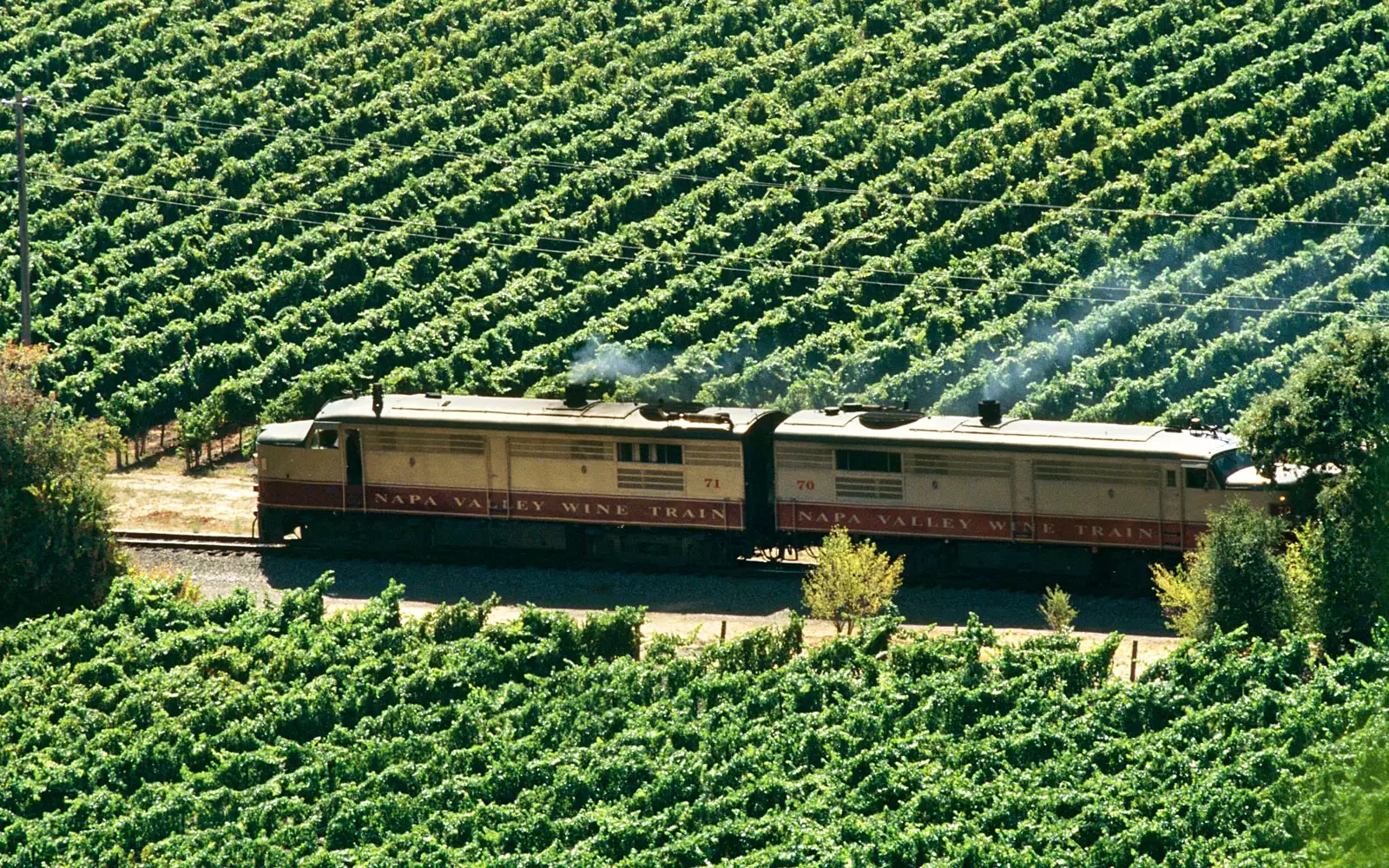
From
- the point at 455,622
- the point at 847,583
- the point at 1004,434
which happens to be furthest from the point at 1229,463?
the point at 455,622

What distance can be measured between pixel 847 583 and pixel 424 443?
36.2 feet

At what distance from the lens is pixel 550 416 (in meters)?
42.9

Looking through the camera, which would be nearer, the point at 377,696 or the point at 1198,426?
Result: the point at 377,696

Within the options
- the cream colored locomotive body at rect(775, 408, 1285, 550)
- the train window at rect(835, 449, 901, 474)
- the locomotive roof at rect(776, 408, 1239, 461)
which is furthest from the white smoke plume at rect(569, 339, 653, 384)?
the train window at rect(835, 449, 901, 474)

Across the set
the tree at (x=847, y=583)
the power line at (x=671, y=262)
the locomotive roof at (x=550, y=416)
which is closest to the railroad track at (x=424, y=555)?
the locomotive roof at (x=550, y=416)

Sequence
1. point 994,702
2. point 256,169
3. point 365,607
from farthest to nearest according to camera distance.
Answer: point 256,169
point 365,607
point 994,702

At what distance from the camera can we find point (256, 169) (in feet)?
223

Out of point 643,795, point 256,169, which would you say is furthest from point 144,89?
point 643,795

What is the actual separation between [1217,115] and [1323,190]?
5.73 m

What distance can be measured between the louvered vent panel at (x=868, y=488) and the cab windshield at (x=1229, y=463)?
6.37m

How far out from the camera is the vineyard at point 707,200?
5434 cm

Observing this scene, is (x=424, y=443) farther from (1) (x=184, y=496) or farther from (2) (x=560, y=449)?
(1) (x=184, y=496)

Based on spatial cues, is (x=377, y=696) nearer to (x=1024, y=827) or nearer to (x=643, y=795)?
(x=643, y=795)

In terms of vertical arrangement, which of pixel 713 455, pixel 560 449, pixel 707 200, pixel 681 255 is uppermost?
pixel 707 200
